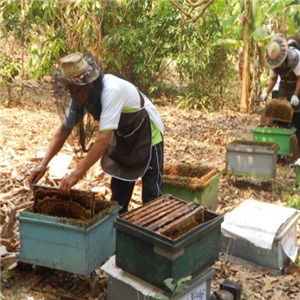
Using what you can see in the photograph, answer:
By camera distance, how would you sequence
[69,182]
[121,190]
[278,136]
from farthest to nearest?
[278,136], [121,190], [69,182]

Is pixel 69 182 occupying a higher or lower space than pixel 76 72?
lower

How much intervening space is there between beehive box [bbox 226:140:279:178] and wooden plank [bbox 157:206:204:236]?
2.47 m

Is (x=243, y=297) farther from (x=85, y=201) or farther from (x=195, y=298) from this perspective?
(x=85, y=201)

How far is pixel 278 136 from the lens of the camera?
6.11 m

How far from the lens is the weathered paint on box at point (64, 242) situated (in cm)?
281

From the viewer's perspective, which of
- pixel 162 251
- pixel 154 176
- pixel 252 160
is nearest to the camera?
pixel 162 251

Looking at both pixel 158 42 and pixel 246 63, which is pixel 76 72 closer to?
pixel 246 63

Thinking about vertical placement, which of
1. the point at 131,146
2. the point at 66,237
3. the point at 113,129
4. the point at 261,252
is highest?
the point at 113,129

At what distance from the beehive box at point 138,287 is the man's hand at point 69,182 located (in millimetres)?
578

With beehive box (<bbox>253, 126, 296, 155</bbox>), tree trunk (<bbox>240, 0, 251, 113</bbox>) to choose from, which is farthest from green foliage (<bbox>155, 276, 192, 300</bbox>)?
tree trunk (<bbox>240, 0, 251, 113</bbox>)

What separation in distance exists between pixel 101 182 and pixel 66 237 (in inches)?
98.0

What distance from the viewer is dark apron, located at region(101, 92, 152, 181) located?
11.3 ft

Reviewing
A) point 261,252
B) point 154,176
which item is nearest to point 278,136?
point 261,252

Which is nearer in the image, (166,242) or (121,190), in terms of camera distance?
(166,242)
